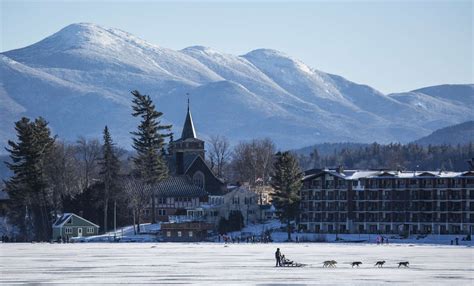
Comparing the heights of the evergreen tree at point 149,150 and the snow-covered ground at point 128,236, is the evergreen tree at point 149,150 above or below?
above

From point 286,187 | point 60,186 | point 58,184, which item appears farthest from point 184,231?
point 60,186

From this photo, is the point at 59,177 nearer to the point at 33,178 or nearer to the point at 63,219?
the point at 63,219

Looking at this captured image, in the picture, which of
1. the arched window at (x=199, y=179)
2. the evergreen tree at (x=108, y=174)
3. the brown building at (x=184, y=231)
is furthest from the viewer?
the arched window at (x=199, y=179)

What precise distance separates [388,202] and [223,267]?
280ft

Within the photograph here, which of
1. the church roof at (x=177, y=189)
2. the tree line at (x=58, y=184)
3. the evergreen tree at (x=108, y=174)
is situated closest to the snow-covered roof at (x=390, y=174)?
the church roof at (x=177, y=189)

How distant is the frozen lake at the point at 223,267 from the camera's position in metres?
79.9

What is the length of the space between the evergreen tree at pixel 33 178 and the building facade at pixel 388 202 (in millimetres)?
35934

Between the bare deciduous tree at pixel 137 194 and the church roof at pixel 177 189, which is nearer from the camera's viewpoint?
the bare deciduous tree at pixel 137 194

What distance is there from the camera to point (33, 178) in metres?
165

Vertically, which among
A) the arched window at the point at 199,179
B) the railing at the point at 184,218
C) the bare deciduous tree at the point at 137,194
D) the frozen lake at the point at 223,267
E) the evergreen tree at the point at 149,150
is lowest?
the frozen lake at the point at 223,267

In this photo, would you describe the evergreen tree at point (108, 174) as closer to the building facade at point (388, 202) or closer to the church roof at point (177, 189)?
the church roof at point (177, 189)

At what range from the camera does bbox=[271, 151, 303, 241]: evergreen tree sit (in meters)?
166

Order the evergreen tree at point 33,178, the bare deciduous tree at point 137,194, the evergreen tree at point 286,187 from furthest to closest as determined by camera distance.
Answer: the bare deciduous tree at point 137,194 < the evergreen tree at point 286,187 < the evergreen tree at point 33,178

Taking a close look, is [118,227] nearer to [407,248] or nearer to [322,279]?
[407,248]
